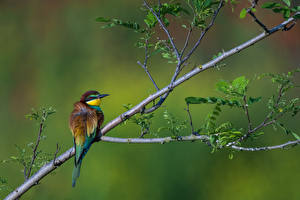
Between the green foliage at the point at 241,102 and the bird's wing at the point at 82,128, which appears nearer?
the green foliage at the point at 241,102

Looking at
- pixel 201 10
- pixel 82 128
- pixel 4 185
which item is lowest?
pixel 4 185

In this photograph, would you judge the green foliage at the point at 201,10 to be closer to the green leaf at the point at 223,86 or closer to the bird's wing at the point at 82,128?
the green leaf at the point at 223,86

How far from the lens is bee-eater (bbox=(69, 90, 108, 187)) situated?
0.93 meters

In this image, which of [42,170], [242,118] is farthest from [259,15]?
[42,170]

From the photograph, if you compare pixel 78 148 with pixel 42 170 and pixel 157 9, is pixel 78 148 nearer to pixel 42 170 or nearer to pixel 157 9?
pixel 42 170

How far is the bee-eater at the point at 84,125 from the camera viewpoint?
930 millimetres

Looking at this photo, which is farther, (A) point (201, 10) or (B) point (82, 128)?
(B) point (82, 128)

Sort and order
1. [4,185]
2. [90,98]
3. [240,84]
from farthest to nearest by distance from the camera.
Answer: [90,98]
[4,185]
[240,84]

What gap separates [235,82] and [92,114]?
0.40 m

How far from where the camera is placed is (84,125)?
0.96 metres

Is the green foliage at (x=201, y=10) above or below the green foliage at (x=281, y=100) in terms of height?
above

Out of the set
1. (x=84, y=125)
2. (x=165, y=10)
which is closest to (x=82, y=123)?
(x=84, y=125)

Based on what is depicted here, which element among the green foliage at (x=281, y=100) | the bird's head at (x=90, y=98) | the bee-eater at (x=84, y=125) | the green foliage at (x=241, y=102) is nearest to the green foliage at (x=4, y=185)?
the bee-eater at (x=84, y=125)

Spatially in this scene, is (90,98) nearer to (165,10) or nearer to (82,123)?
(82,123)
